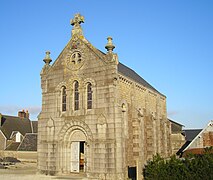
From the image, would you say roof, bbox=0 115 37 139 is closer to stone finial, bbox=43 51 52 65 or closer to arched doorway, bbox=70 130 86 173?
stone finial, bbox=43 51 52 65

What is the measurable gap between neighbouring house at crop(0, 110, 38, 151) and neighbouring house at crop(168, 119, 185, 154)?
814 inches

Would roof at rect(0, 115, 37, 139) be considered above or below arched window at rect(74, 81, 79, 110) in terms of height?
below

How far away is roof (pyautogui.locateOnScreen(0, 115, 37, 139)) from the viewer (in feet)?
162

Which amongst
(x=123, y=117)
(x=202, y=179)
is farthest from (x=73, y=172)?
(x=202, y=179)

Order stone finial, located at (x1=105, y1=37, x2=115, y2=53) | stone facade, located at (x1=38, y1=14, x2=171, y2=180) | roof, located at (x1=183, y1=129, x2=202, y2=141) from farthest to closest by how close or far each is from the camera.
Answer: roof, located at (x1=183, y1=129, x2=202, y2=141), stone finial, located at (x1=105, y1=37, x2=115, y2=53), stone facade, located at (x1=38, y1=14, x2=171, y2=180)

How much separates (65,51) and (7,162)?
20209 millimetres

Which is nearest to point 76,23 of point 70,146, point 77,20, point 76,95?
point 77,20

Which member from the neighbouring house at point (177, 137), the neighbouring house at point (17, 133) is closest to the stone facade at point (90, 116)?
the neighbouring house at point (177, 137)

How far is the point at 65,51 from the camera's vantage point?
25812 millimetres

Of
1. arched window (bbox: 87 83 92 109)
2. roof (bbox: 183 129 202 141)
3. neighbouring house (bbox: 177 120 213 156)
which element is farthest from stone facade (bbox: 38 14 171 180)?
roof (bbox: 183 129 202 141)

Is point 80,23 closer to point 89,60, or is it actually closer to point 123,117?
point 89,60

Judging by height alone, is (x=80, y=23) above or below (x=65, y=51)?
above

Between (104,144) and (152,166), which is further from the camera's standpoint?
(104,144)

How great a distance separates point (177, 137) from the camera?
4066cm
